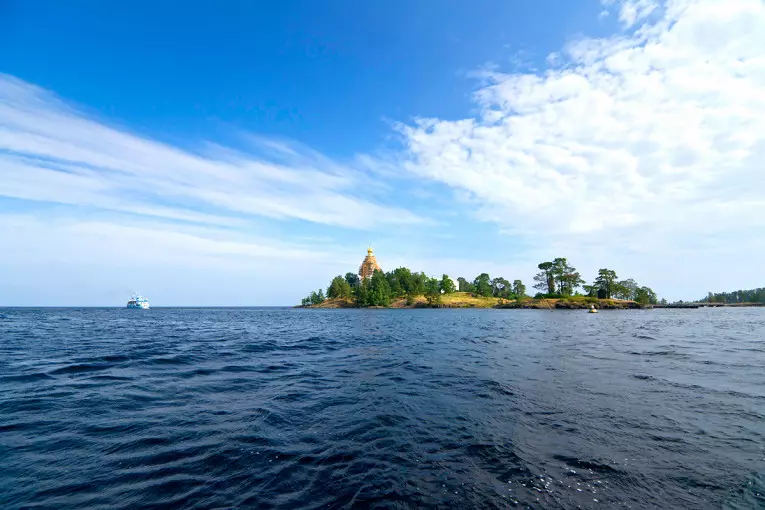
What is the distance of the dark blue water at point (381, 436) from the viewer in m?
6.56

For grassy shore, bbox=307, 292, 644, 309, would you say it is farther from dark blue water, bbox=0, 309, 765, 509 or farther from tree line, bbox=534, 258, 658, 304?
dark blue water, bbox=0, 309, 765, 509

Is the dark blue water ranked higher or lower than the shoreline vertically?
lower

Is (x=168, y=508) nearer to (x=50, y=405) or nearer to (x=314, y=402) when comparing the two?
(x=314, y=402)

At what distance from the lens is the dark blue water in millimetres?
6559

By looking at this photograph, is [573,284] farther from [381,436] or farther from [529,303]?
[381,436]

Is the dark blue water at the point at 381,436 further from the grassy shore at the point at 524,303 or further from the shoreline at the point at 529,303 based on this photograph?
the grassy shore at the point at 524,303

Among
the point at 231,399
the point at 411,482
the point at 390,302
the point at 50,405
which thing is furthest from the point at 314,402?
the point at 390,302

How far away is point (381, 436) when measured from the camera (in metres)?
9.48

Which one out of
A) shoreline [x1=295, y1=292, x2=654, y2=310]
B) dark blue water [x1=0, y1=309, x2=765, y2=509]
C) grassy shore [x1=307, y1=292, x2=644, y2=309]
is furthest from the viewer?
grassy shore [x1=307, y1=292, x2=644, y2=309]

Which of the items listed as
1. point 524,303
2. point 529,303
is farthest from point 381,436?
point 524,303

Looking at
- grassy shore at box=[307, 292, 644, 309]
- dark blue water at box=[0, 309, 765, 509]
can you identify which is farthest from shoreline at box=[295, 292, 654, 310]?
dark blue water at box=[0, 309, 765, 509]

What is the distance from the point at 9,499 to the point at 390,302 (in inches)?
7417

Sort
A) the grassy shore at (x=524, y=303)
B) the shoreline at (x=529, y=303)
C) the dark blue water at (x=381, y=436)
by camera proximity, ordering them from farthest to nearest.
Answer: the grassy shore at (x=524, y=303) < the shoreline at (x=529, y=303) < the dark blue water at (x=381, y=436)

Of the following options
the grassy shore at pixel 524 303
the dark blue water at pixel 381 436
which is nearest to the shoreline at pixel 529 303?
the grassy shore at pixel 524 303
